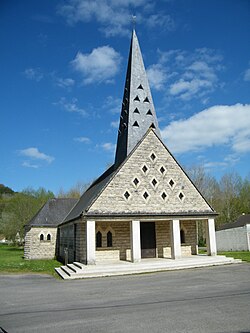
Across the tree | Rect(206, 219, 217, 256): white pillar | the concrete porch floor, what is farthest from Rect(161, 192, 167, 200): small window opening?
the tree

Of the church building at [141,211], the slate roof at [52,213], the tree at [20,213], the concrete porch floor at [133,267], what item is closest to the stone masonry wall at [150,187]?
the church building at [141,211]

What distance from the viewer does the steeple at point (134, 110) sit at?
2220 cm

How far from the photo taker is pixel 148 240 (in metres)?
20.5

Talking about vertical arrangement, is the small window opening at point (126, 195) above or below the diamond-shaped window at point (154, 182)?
below

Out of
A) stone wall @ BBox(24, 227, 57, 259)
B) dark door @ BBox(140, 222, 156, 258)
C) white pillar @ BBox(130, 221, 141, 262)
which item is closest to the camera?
white pillar @ BBox(130, 221, 141, 262)

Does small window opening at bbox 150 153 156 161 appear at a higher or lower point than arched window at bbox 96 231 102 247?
higher

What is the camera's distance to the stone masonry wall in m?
18.3

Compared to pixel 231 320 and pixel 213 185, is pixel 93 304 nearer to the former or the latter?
pixel 231 320

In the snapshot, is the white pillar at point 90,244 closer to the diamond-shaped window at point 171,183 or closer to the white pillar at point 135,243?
the white pillar at point 135,243

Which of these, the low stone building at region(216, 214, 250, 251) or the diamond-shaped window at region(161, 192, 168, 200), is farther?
the low stone building at region(216, 214, 250, 251)

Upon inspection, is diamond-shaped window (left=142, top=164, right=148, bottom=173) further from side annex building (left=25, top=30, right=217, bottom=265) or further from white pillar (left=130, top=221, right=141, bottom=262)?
white pillar (left=130, top=221, right=141, bottom=262)

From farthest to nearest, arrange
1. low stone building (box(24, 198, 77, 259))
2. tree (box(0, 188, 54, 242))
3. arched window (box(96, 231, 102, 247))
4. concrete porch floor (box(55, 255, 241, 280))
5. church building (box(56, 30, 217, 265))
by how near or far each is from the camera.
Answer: tree (box(0, 188, 54, 242)) < low stone building (box(24, 198, 77, 259)) < arched window (box(96, 231, 102, 247)) < church building (box(56, 30, 217, 265)) < concrete porch floor (box(55, 255, 241, 280))

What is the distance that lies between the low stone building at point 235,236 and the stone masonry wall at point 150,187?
13.2 metres

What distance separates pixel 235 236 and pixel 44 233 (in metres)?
19.1
